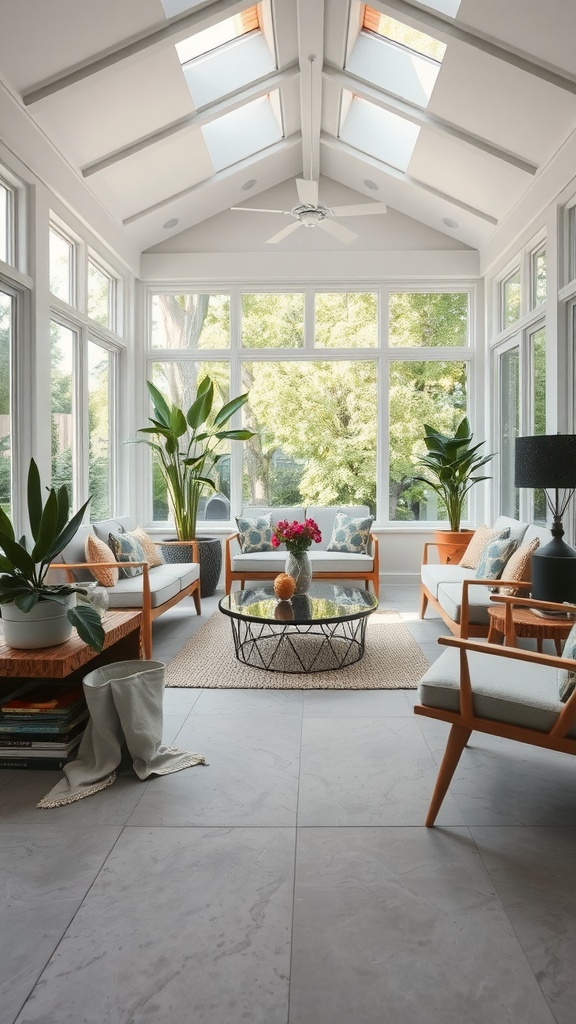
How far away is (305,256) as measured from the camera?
24.1 feet

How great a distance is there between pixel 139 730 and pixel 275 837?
2.42ft

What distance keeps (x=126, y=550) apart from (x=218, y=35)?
390 centimetres

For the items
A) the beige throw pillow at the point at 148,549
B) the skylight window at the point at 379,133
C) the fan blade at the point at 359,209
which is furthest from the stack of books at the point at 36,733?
the skylight window at the point at 379,133

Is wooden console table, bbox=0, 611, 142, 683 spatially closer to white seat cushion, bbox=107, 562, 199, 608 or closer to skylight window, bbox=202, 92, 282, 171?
white seat cushion, bbox=107, 562, 199, 608

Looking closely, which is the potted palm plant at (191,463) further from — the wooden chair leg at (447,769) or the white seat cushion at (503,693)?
the wooden chair leg at (447,769)

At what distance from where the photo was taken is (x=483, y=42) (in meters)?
4.25

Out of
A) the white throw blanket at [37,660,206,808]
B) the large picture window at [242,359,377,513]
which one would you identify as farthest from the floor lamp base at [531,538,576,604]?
the large picture window at [242,359,377,513]

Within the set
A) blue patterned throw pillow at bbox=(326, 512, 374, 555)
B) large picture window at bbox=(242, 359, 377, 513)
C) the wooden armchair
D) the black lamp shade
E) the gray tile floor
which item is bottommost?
the gray tile floor

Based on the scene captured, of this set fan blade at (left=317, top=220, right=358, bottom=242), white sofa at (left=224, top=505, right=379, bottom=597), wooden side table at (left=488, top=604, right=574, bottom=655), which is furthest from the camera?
white sofa at (left=224, top=505, right=379, bottom=597)

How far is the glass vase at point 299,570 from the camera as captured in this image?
460 cm

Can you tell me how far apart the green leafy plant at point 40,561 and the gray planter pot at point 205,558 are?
341cm

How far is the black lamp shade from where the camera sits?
3736 mm

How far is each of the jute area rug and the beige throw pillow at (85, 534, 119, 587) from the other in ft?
2.25

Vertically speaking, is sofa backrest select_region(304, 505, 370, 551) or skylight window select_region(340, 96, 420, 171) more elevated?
skylight window select_region(340, 96, 420, 171)
